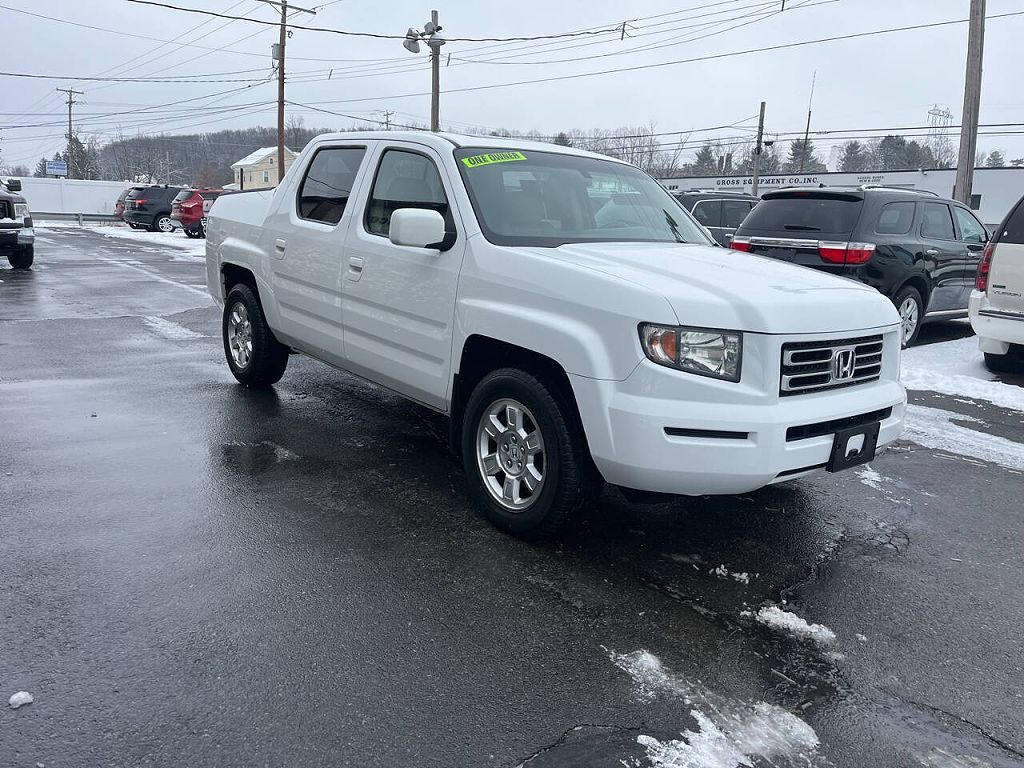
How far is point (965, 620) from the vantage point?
3420mm

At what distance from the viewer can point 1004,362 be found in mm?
8406

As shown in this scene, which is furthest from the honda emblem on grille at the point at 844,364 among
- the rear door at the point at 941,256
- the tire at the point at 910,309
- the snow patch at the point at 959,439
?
the rear door at the point at 941,256

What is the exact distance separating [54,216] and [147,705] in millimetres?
49866

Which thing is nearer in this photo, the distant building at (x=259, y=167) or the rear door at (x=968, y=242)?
the rear door at (x=968, y=242)

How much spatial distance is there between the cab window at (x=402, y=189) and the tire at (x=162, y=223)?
3076 centimetres

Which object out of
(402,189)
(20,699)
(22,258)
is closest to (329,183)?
(402,189)

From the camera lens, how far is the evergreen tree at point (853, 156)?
2854 inches

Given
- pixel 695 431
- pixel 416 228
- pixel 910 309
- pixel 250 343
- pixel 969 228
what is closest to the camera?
pixel 695 431

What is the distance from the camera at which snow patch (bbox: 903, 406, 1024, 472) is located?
18.8 ft

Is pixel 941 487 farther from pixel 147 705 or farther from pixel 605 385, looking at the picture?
pixel 147 705

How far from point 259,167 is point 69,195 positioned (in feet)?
120

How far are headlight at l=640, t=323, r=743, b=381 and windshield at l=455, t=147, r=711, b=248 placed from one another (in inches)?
39.6

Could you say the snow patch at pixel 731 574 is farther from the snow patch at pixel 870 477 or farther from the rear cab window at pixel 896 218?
the rear cab window at pixel 896 218

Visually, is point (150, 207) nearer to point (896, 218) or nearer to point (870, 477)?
point (896, 218)
